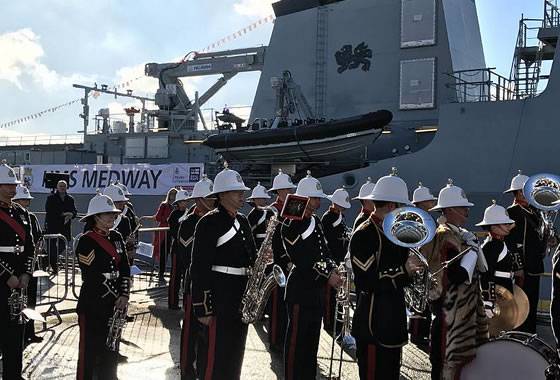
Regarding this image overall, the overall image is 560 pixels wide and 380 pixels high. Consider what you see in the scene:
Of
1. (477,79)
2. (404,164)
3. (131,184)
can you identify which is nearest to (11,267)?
(404,164)

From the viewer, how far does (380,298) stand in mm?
3918

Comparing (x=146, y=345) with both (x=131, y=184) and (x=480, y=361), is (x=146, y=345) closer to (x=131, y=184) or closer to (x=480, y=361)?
(x=480, y=361)

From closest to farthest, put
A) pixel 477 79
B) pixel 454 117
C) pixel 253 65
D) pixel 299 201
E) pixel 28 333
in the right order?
pixel 299 201 < pixel 28 333 < pixel 454 117 < pixel 477 79 < pixel 253 65

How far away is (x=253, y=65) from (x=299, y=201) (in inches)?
548

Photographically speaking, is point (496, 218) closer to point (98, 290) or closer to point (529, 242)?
point (529, 242)

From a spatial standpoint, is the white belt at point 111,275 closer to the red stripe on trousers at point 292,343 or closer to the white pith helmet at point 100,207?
the white pith helmet at point 100,207

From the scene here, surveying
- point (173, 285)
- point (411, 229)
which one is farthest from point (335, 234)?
point (411, 229)

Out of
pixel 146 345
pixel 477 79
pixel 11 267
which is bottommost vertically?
pixel 146 345

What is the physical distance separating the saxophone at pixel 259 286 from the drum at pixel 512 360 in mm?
1476

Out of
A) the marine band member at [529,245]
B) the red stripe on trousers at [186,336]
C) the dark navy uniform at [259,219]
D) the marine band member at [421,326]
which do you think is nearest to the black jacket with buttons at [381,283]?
the red stripe on trousers at [186,336]

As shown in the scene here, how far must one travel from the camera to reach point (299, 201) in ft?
16.0

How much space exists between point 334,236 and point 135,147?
12.2 m

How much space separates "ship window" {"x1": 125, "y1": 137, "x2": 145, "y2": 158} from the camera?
18234mm

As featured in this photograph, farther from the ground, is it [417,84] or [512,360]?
[417,84]
